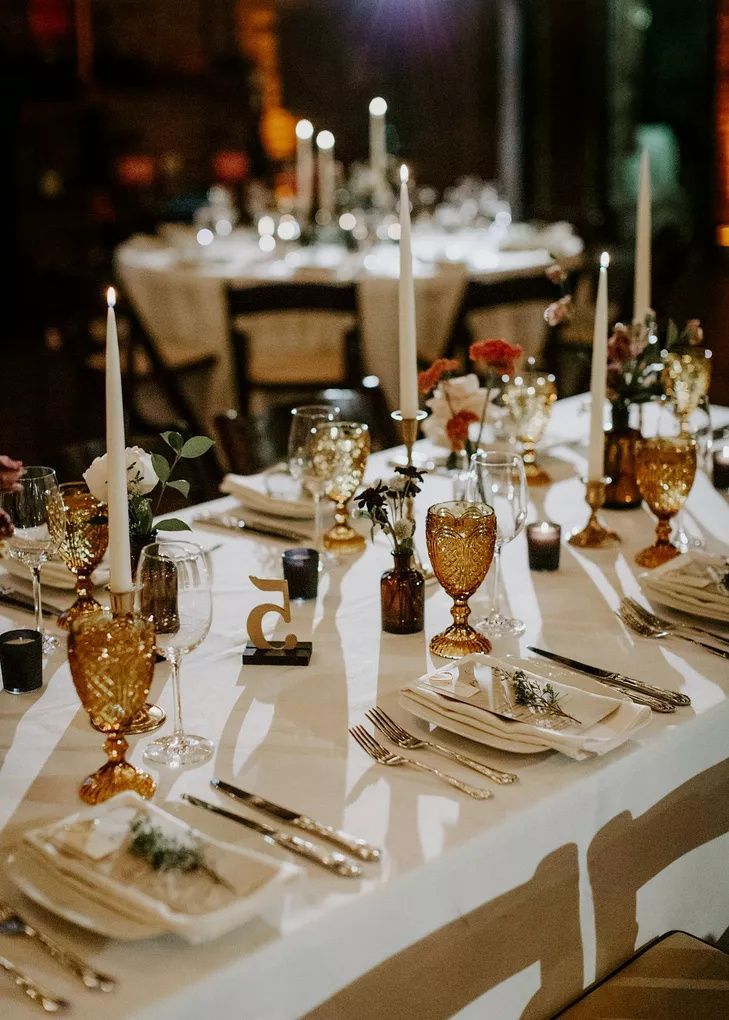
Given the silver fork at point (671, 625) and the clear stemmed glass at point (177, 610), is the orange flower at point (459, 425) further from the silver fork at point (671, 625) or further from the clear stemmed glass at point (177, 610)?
the clear stemmed glass at point (177, 610)

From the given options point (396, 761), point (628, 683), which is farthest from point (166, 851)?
point (628, 683)

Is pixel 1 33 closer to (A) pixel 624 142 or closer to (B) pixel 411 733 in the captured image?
(A) pixel 624 142

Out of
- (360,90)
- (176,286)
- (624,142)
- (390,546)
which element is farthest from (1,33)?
(390,546)

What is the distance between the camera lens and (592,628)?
1.73 metres

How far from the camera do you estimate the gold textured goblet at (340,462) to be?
2104 mm

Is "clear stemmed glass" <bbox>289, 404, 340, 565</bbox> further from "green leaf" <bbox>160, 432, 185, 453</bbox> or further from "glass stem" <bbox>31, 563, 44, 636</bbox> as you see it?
"glass stem" <bbox>31, 563, 44, 636</bbox>

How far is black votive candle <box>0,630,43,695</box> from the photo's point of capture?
1.54m

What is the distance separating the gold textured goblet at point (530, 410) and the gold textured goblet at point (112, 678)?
1354 mm

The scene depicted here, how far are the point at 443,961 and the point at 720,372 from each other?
6.36 metres

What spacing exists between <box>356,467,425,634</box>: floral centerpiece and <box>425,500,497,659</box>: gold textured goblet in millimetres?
60

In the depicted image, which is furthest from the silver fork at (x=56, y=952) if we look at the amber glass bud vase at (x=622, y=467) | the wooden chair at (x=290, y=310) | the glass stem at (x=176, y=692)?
the wooden chair at (x=290, y=310)

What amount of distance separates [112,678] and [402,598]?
554 mm

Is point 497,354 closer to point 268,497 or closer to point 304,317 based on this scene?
point 268,497

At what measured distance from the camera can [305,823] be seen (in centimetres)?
122
